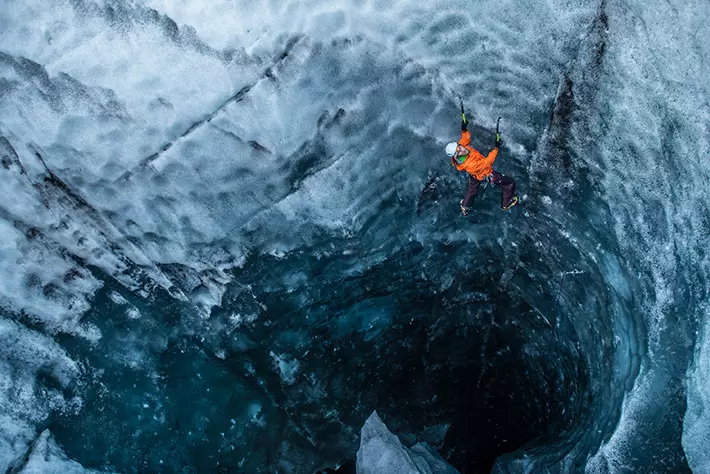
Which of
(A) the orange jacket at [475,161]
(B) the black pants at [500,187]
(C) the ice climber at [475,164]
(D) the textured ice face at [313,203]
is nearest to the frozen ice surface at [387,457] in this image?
(D) the textured ice face at [313,203]

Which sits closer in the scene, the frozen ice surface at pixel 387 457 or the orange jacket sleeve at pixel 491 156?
the orange jacket sleeve at pixel 491 156

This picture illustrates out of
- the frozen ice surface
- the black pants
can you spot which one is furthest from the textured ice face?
the frozen ice surface

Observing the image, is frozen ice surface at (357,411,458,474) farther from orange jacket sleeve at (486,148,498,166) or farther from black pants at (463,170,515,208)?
orange jacket sleeve at (486,148,498,166)

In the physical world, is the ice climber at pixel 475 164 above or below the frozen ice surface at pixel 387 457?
above

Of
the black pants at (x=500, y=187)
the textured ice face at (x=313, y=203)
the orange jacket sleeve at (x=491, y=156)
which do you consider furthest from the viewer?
the black pants at (x=500, y=187)

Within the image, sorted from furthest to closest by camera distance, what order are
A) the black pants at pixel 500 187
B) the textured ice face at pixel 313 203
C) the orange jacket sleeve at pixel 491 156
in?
the black pants at pixel 500 187 → the orange jacket sleeve at pixel 491 156 → the textured ice face at pixel 313 203

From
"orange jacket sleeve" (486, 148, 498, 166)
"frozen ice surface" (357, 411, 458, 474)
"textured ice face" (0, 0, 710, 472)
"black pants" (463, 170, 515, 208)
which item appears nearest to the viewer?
"textured ice face" (0, 0, 710, 472)

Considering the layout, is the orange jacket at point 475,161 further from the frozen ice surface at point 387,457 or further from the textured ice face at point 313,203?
the frozen ice surface at point 387,457

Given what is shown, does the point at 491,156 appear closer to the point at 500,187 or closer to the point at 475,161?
the point at 475,161
